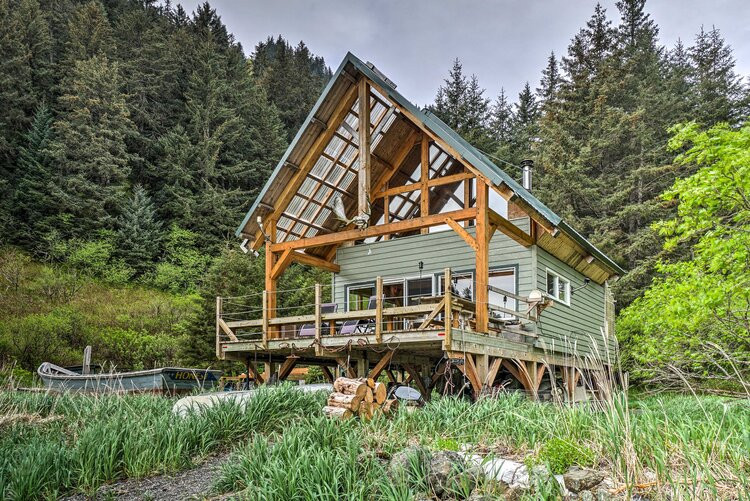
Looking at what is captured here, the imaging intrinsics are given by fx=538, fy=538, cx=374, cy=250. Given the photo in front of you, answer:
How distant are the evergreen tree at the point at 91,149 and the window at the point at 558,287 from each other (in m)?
21.5

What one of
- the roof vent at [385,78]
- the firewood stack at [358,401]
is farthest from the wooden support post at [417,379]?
the roof vent at [385,78]

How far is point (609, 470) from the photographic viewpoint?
3957mm

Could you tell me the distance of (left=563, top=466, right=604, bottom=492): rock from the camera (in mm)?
3727

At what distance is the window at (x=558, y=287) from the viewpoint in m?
13.3

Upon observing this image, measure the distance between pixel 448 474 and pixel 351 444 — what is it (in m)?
1.07

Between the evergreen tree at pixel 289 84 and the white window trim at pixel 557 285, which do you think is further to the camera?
the evergreen tree at pixel 289 84

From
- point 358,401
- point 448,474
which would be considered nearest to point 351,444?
point 448,474

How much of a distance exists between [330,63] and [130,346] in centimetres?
5527

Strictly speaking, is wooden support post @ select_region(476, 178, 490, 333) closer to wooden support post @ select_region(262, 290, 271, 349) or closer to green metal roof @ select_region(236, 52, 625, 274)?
green metal roof @ select_region(236, 52, 625, 274)

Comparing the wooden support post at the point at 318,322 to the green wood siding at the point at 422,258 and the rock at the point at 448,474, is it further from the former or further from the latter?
the rock at the point at 448,474

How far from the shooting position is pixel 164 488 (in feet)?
17.0

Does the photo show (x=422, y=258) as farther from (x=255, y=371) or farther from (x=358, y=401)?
(x=358, y=401)

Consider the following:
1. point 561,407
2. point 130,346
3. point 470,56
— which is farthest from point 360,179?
point 470,56

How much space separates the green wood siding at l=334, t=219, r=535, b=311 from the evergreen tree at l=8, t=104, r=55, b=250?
670 inches
